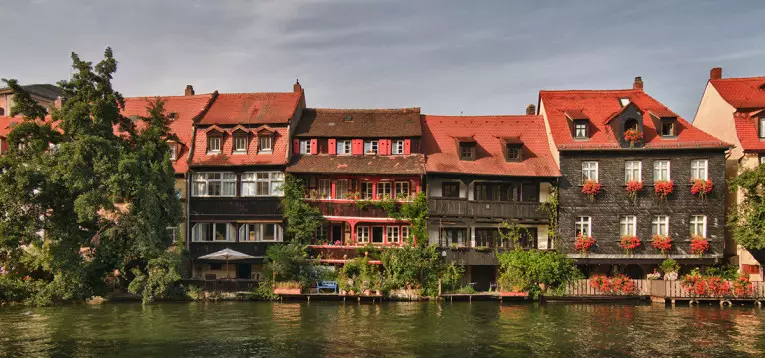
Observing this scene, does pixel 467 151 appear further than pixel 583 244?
Yes

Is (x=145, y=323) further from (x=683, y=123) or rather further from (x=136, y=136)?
(x=683, y=123)

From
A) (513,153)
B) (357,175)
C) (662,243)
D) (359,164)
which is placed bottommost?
(662,243)

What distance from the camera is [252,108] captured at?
45.6 metres

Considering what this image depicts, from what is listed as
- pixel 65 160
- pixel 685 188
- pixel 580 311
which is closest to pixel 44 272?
pixel 65 160

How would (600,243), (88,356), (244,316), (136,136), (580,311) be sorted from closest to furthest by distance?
(88,356) → (244,316) → (580,311) → (136,136) → (600,243)

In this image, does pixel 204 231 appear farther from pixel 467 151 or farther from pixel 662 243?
pixel 662 243

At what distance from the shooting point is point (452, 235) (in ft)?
140

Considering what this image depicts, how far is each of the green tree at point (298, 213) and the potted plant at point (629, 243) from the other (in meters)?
19.0

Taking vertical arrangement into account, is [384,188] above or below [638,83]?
below

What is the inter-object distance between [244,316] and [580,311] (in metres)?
17.6

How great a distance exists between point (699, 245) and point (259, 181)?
91.7 ft

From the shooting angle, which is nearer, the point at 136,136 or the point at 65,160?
the point at 65,160

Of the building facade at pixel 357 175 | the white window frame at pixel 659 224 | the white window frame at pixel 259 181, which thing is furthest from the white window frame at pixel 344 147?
the white window frame at pixel 659 224

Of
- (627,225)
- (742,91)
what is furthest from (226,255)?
(742,91)
